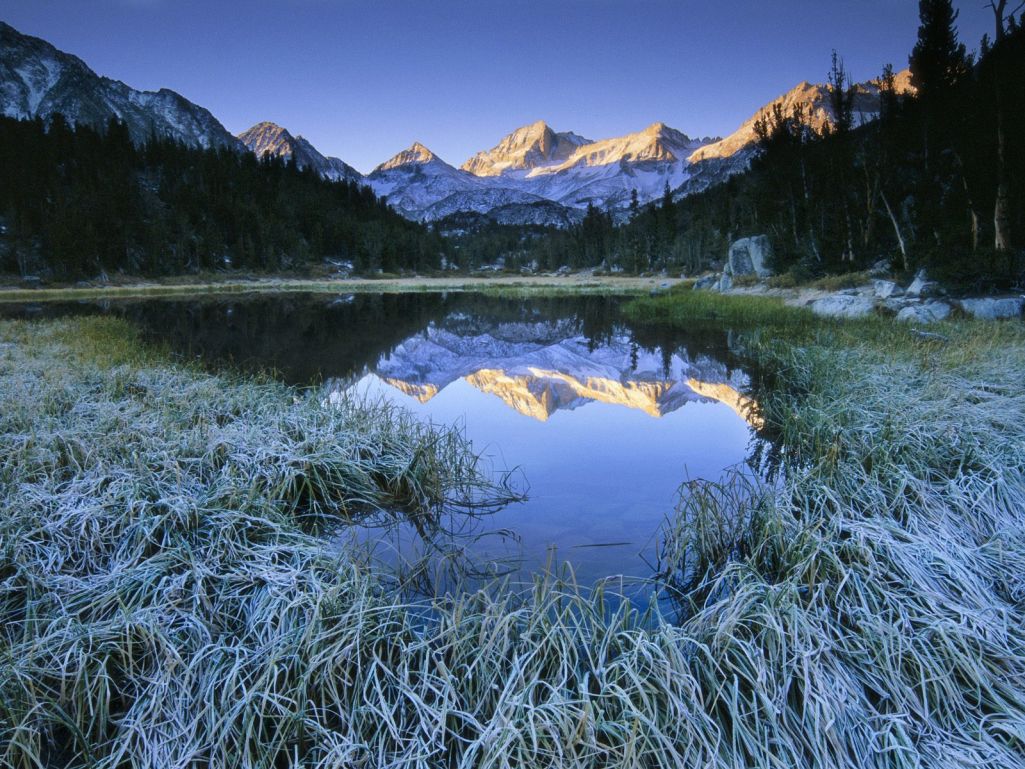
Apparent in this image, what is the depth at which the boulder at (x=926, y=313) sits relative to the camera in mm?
15953

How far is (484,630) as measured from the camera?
3295 mm

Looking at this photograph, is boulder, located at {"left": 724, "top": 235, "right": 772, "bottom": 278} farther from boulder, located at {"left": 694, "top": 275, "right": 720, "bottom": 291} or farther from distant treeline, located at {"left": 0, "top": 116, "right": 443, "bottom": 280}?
distant treeline, located at {"left": 0, "top": 116, "right": 443, "bottom": 280}

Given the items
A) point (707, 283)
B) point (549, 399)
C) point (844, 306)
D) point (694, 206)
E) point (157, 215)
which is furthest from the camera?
point (694, 206)

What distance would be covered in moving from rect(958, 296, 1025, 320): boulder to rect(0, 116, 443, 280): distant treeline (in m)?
71.4

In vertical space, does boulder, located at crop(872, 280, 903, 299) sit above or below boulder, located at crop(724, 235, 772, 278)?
below

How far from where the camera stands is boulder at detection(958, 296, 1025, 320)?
15148 millimetres

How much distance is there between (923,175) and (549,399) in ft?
100

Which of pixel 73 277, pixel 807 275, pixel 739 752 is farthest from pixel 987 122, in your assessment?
pixel 73 277

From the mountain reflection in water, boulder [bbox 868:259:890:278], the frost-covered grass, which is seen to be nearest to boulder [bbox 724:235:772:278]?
boulder [bbox 868:259:890:278]

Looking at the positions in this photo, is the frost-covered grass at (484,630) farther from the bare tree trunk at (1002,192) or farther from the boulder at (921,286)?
the bare tree trunk at (1002,192)

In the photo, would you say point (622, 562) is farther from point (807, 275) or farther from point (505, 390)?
point (807, 275)

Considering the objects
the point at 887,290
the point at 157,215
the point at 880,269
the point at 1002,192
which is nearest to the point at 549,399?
the point at 887,290

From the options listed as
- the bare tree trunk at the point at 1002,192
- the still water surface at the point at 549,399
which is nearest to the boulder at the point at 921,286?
the bare tree trunk at the point at 1002,192

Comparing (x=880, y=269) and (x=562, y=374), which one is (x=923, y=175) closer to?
(x=880, y=269)
